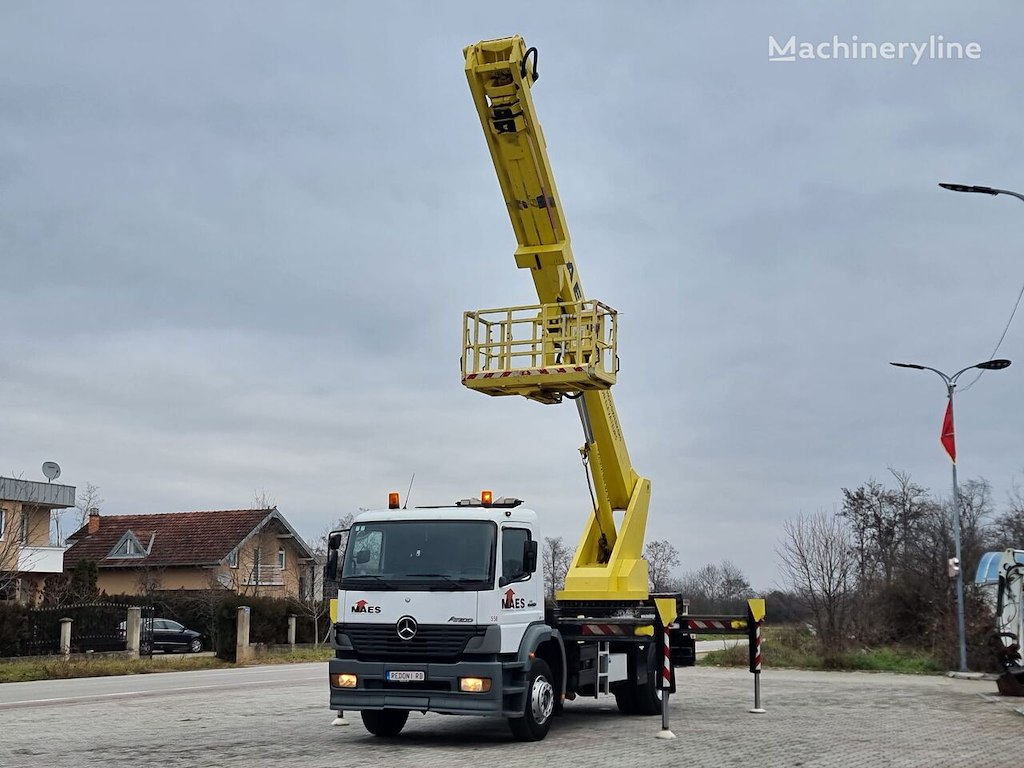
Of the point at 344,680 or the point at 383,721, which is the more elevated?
the point at 344,680

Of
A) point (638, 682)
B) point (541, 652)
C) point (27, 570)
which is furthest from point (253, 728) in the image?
point (27, 570)

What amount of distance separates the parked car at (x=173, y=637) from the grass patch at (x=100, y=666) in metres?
4.88

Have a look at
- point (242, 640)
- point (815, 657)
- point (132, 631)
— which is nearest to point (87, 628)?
point (132, 631)

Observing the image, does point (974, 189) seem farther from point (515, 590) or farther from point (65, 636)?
point (65, 636)

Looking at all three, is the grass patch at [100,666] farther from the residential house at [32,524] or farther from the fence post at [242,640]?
the residential house at [32,524]

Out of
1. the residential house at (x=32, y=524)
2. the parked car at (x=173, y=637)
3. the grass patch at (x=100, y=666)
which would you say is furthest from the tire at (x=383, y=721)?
the residential house at (x=32, y=524)

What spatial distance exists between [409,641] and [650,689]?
16.1 feet

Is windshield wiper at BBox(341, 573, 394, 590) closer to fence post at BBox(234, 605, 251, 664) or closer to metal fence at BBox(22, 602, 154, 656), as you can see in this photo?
fence post at BBox(234, 605, 251, 664)

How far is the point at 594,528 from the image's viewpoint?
1683 centimetres

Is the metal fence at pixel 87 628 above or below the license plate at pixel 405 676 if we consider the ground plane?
below

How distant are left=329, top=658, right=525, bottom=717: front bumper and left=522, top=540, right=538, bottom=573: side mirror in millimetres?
1216

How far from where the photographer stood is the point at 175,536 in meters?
55.6

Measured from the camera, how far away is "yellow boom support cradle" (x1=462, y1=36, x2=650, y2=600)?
582 inches

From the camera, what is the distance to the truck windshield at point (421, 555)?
12.8m
